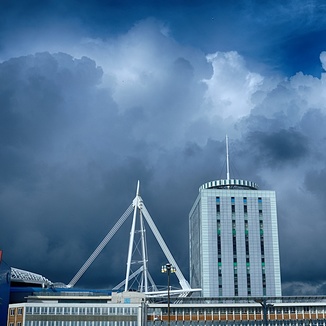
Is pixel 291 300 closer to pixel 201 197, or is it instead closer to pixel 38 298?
pixel 201 197

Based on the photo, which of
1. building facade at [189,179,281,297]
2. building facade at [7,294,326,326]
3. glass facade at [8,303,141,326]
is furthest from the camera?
building facade at [189,179,281,297]

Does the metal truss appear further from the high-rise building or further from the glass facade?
the high-rise building

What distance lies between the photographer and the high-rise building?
572 feet

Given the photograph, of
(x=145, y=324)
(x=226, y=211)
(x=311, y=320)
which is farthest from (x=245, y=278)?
(x=145, y=324)

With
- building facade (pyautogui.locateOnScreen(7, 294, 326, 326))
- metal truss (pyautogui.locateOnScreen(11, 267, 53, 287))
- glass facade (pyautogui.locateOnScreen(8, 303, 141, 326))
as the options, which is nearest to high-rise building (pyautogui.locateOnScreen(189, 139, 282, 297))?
building facade (pyautogui.locateOnScreen(7, 294, 326, 326))

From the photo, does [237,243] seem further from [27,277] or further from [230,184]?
[27,277]

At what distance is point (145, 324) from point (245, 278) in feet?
167

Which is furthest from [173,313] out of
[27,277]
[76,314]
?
[27,277]

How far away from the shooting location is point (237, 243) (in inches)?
6998

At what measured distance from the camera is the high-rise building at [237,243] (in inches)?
6860

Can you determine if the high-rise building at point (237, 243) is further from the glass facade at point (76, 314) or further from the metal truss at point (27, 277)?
the metal truss at point (27, 277)

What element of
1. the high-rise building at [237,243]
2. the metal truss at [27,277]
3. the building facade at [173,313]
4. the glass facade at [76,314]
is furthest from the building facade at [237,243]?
the metal truss at [27,277]

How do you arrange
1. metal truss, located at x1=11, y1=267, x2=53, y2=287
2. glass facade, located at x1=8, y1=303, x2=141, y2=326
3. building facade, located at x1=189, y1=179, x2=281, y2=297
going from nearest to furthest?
glass facade, located at x1=8, y1=303, x2=141, y2=326
building facade, located at x1=189, y1=179, x2=281, y2=297
metal truss, located at x1=11, y1=267, x2=53, y2=287

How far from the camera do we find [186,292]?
518ft
